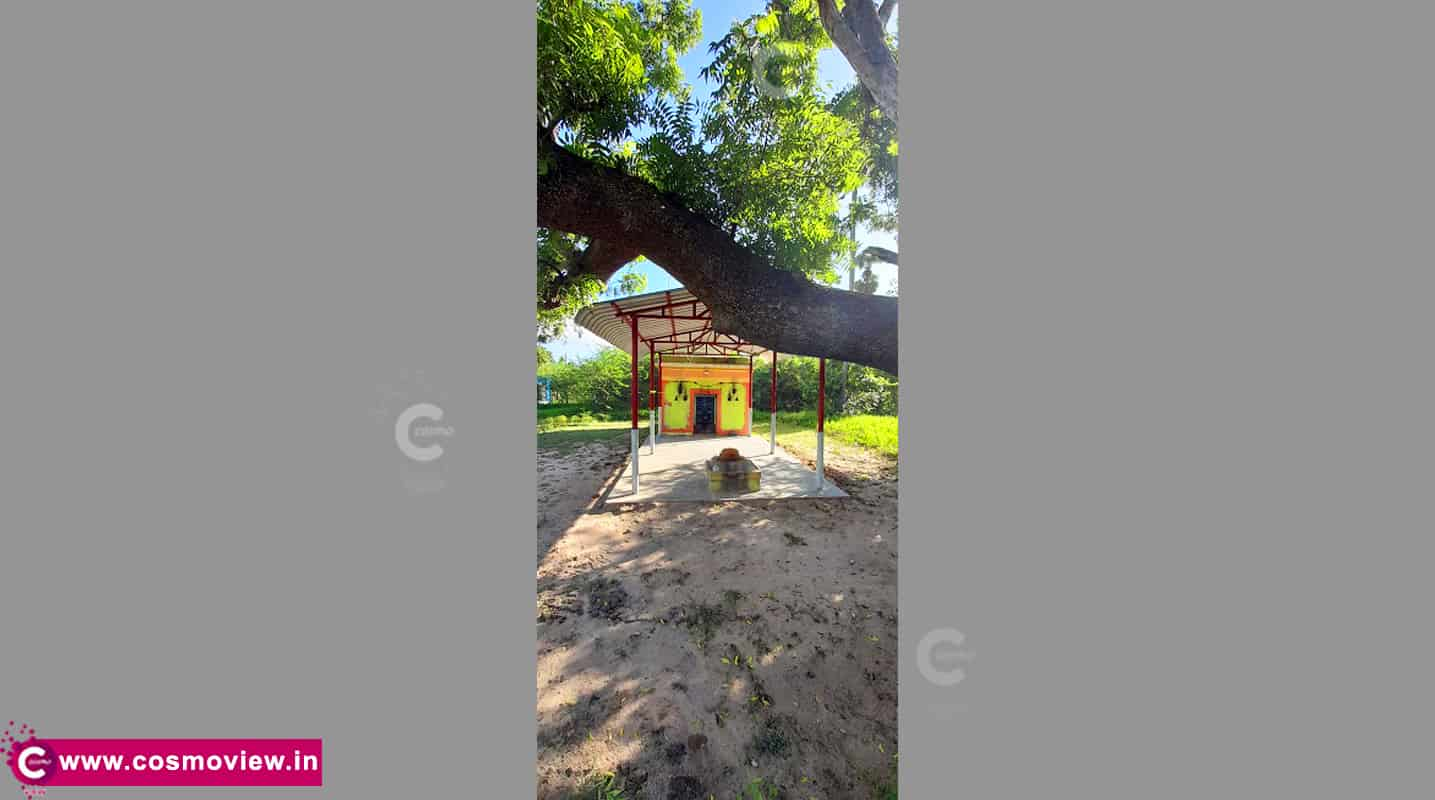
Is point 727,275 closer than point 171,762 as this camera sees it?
No

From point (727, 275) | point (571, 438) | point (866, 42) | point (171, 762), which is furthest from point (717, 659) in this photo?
point (571, 438)

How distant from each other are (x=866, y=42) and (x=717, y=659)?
15.5 ft

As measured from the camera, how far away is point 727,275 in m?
2.25

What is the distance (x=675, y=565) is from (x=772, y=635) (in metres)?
1.00

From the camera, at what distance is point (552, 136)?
80.0 inches

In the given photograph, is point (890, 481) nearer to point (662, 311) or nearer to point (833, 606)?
point (833, 606)

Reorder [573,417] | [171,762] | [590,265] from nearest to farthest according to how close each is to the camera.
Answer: [171,762] → [590,265] → [573,417]

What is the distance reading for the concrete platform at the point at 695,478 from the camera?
178 inches

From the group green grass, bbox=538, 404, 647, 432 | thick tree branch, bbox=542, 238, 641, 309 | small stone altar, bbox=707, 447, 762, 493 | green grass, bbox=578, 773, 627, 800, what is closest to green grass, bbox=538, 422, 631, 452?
green grass, bbox=538, 404, 647, 432

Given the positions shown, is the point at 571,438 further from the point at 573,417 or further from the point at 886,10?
the point at 886,10

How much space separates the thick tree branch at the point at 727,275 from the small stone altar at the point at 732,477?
8.76ft

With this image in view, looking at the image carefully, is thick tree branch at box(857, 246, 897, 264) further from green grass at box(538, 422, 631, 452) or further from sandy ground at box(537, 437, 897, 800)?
green grass at box(538, 422, 631, 452)

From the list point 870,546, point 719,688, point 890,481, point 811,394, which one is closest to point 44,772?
point 719,688

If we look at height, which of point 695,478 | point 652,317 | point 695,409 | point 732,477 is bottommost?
point 695,478
